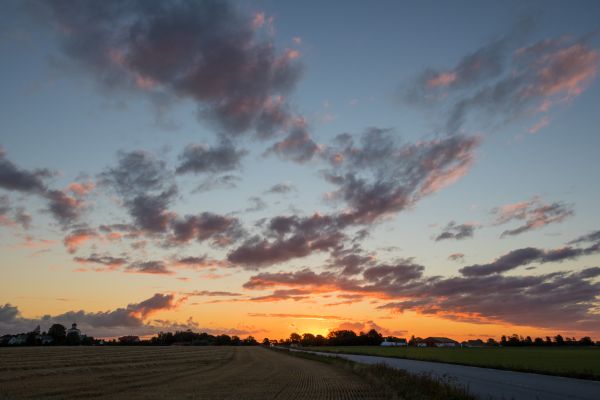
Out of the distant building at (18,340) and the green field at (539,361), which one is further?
the distant building at (18,340)

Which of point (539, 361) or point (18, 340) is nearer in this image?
point (539, 361)

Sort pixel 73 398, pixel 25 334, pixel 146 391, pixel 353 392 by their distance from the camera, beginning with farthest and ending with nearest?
pixel 25 334 → pixel 353 392 → pixel 146 391 → pixel 73 398

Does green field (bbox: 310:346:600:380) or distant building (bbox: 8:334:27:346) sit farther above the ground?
distant building (bbox: 8:334:27:346)

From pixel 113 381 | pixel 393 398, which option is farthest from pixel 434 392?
pixel 113 381

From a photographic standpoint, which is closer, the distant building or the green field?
the green field

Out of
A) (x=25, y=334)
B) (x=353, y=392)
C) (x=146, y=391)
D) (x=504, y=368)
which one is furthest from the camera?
(x=25, y=334)

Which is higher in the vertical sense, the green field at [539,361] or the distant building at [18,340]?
the distant building at [18,340]

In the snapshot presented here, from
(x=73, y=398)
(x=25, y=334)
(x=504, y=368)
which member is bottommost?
(x=73, y=398)

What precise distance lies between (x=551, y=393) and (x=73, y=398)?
28.7 meters

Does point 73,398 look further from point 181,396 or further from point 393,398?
point 393,398

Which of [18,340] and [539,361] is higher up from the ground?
[18,340]

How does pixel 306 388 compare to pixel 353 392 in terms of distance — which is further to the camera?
pixel 306 388

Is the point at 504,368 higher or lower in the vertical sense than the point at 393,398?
higher

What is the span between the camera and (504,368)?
197 ft
